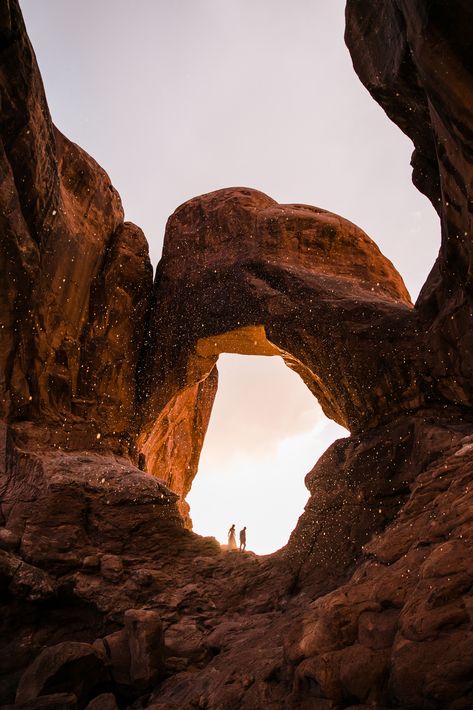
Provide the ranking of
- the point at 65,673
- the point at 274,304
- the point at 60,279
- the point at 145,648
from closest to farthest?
the point at 65,673 < the point at 145,648 < the point at 60,279 < the point at 274,304

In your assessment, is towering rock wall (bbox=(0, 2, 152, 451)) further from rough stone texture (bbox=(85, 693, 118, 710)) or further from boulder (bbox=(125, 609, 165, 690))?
rough stone texture (bbox=(85, 693, 118, 710))

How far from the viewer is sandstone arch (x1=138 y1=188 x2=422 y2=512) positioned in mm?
12180

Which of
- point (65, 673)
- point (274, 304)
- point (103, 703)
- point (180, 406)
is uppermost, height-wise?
point (274, 304)

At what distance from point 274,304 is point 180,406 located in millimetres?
7124

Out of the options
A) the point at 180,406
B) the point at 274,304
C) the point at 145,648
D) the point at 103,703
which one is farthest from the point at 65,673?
the point at 180,406

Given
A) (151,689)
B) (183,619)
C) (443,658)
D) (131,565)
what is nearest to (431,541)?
(443,658)

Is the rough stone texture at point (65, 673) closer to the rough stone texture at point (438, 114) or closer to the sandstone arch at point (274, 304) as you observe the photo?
the sandstone arch at point (274, 304)

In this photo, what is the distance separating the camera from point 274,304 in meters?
→ 13.9

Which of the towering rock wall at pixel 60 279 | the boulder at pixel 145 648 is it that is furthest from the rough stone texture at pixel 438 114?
the boulder at pixel 145 648

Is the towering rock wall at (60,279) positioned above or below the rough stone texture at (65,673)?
above

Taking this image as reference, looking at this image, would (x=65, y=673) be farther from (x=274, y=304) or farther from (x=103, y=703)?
(x=274, y=304)

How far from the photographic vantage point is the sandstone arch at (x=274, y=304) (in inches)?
480

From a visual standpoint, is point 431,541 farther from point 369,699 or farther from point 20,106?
point 20,106

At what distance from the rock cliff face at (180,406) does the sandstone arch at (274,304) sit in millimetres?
73
